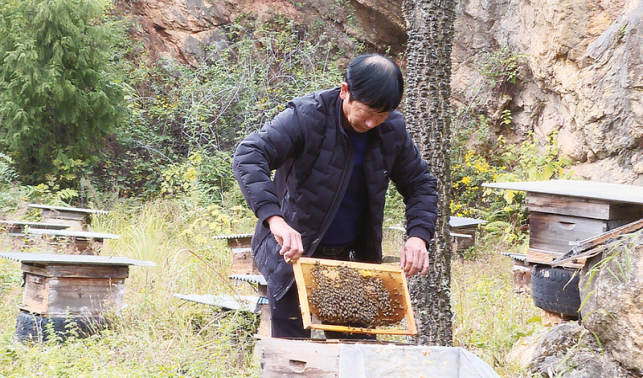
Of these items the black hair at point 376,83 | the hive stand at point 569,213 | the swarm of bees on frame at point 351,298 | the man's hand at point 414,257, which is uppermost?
the black hair at point 376,83

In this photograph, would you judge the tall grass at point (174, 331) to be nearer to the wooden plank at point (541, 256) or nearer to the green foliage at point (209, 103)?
the wooden plank at point (541, 256)

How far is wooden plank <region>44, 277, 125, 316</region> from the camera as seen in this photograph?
16.4 ft

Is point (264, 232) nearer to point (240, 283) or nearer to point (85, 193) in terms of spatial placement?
point (240, 283)

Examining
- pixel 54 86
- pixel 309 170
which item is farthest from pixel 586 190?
pixel 54 86

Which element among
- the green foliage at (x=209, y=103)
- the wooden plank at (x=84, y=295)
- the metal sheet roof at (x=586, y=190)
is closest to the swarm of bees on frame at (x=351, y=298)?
the metal sheet roof at (x=586, y=190)

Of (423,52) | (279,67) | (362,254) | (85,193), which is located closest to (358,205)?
(362,254)

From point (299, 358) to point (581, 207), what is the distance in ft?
9.48

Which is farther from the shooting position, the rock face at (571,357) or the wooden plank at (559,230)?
the wooden plank at (559,230)

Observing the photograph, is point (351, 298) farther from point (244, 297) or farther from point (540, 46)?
point (540, 46)

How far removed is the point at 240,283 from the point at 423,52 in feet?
10.4

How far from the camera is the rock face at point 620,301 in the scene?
334 centimetres

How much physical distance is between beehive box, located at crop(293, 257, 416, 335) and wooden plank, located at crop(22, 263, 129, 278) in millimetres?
3065

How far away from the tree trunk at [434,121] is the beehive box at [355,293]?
5.63ft

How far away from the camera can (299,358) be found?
2.25 meters
